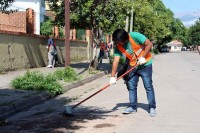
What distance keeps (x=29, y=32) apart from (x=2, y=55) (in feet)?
13.1

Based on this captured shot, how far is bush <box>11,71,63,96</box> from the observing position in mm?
12352

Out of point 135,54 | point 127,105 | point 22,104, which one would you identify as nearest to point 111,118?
point 135,54

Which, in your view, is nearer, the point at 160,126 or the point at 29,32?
the point at 160,126

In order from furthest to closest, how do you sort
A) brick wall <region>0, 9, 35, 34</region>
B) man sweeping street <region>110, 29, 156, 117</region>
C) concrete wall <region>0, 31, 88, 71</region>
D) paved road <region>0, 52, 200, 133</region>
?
brick wall <region>0, 9, 35, 34</region> → concrete wall <region>0, 31, 88, 71</region> → man sweeping street <region>110, 29, 156, 117</region> → paved road <region>0, 52, 200, 133</region>

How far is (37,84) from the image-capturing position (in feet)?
41.1

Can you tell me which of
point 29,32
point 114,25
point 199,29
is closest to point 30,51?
point 29,32

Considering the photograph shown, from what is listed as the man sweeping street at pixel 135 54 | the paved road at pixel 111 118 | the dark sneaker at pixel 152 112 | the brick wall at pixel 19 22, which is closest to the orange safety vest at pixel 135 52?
the man sweeping street at pixel 135 54

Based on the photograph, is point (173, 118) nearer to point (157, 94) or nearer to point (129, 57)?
point (129, 57)

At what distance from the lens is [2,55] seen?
59.6 ft

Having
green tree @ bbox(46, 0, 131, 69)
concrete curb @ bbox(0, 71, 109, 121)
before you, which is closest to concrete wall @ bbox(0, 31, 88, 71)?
green tree @ bbox(46, 0, 131, 69)

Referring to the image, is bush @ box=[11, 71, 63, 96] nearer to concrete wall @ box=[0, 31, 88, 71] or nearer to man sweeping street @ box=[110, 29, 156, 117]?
man sweeping street @ box=[110, 29, 156, 117]

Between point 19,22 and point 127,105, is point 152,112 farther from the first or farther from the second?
point 19,22

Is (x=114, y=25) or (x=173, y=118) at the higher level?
(x=114, y=25)

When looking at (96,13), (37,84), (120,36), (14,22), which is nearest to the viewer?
(120,36)
